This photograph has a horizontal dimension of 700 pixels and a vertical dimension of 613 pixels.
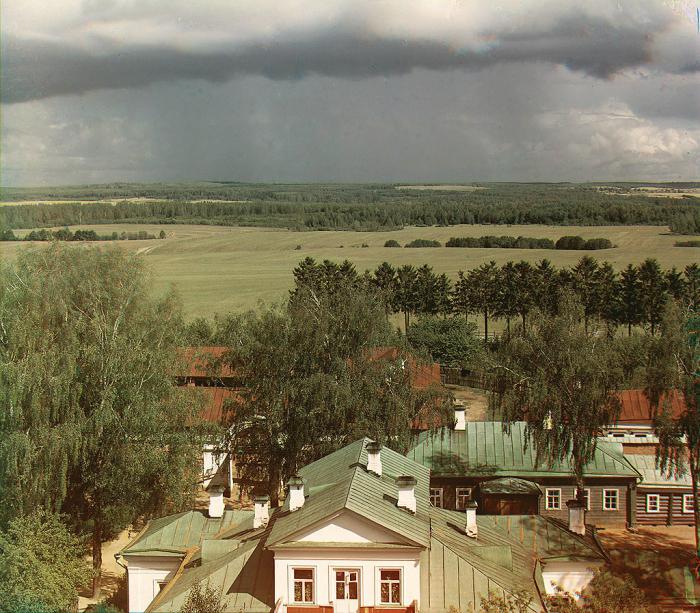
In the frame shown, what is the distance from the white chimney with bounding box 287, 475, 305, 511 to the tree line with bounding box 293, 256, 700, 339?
4781cm

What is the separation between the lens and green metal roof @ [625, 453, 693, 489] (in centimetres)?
3306

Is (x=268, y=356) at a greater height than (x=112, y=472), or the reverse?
(x=268, y=356)

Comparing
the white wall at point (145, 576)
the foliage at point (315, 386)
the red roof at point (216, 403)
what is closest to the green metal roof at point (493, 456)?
the foliage at point (315, 386)

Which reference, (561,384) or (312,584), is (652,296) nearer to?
(561,384)

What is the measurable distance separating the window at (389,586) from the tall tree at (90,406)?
36.9 ft

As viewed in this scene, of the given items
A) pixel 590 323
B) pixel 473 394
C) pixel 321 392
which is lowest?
pixel 473 394

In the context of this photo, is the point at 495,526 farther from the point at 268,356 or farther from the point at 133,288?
the point at 133,288

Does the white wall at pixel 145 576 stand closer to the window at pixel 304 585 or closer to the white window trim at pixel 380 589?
the window at pixel 304 585

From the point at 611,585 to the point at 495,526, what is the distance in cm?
543

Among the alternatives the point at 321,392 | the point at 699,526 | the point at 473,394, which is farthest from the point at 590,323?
the point at 473,394

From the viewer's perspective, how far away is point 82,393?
28453 mm

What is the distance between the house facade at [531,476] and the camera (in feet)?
107

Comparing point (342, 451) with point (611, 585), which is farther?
point (342, 451)

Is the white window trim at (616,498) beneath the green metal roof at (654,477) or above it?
beneath
